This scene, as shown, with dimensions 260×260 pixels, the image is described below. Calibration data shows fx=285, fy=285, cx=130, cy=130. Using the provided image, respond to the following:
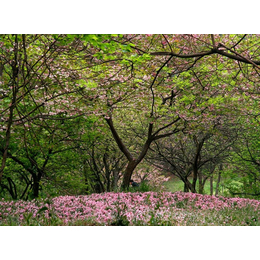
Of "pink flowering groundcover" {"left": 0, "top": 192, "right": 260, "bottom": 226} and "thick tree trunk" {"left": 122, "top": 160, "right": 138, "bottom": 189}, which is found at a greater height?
"thick tree trunk" {"left": 122, "top": 160, "right": 138, "bottom": 189}

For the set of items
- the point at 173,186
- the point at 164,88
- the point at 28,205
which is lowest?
the point at 173,186

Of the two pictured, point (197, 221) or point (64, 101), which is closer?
point (197, 221)

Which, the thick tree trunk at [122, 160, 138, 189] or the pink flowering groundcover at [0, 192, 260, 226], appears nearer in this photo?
the pink flowering groundcover at [0, 192, 260, 226]

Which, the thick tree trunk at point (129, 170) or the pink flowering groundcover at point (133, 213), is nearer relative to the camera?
the pink flowering groundcover at point (133, 213)

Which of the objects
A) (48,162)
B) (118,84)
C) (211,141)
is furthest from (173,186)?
(118,84)

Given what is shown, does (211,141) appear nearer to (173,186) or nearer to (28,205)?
(28,205)

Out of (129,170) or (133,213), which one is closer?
(133,213)

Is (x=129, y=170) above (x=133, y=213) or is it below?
above

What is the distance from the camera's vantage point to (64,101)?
725 centimetres

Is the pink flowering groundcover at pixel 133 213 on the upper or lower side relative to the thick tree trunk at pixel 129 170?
lower

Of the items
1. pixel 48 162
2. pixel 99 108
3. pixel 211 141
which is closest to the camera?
pixel 99 108

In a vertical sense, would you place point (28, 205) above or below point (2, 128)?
below

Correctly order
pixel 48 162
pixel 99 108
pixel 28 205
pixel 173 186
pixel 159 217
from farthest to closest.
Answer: pixel 173 186, pixel 48 162, pixel 99 108, pixel 28 205, pixel 159 217
